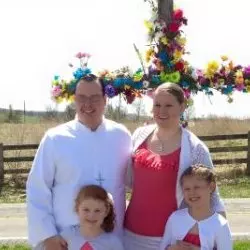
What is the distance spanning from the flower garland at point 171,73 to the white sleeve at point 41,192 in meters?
1.99

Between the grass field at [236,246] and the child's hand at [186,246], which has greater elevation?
the child's hand at [186,246]

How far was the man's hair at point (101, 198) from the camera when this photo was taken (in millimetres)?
4082

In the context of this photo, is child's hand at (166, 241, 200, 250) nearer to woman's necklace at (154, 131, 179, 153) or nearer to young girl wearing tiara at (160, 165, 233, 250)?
young girl wearing tiara at (160, 165, 233, 250)

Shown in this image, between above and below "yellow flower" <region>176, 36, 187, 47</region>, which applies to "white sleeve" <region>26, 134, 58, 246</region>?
below

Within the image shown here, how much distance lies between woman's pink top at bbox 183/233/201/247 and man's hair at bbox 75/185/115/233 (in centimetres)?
51

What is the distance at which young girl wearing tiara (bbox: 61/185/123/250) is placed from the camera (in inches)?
161

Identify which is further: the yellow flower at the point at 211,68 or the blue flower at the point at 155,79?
the yellow flower at the point at 211,68

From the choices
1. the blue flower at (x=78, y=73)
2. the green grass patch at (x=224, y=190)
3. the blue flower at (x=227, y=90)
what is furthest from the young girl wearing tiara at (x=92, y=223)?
the green grass patch at (x=224, y=190)

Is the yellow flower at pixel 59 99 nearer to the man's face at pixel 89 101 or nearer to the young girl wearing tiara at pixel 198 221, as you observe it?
the man's face at pixel 89 101

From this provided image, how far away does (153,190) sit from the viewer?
4.21m

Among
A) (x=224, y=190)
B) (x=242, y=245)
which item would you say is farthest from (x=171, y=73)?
(x=224, y=190)

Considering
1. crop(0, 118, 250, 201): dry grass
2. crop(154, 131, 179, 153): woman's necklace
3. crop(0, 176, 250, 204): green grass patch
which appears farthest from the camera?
crop(0, 118, 250, 201): dry grass

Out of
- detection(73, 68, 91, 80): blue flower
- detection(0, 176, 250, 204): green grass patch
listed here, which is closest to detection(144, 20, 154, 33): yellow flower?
detection(73, 68, 91, 80): blue flower

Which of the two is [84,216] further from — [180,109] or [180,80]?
[180,80]
